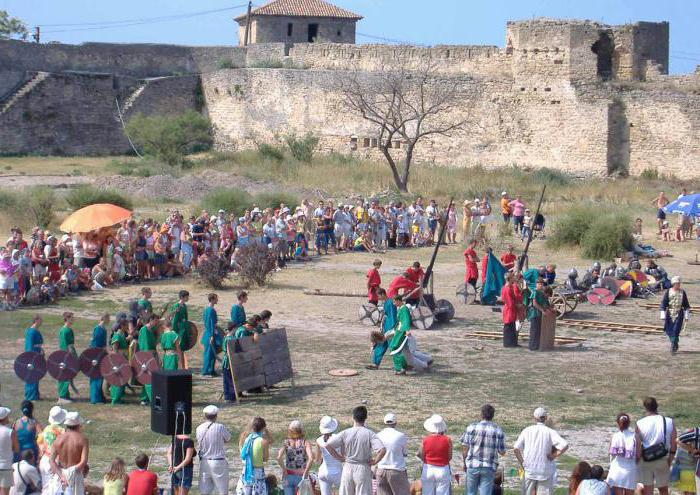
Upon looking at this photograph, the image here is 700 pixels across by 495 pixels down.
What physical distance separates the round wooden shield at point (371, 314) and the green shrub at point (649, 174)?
757 inches

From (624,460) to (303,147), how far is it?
31.2 meters

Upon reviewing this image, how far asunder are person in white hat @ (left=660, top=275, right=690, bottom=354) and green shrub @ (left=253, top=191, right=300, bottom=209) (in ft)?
47.1

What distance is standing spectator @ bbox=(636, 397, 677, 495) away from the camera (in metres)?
10.5

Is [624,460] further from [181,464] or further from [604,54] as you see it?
[604,54]

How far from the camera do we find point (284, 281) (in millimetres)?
22859

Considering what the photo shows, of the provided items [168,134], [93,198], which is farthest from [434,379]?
[168,134]

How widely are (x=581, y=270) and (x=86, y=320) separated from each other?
9.69 metres

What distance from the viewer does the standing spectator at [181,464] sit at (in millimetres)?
10602

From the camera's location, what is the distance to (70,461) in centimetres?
1010

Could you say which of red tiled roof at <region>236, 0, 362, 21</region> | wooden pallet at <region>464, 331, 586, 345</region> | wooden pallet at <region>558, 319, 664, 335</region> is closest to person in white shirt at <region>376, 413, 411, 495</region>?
wooden pallet at <region>464, 331, 586, 345</region>

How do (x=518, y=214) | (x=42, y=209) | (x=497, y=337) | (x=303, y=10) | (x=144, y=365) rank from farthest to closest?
1. (x=303, y=10)
2. (x=518, y=214)
3. (x=42, y=209)
4. (x=497, y=337)
5. (x=144, y=365)

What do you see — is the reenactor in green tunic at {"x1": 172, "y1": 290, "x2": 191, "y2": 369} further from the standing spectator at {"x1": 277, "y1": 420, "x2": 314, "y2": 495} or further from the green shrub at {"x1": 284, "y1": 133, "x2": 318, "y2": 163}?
the green shrub at {"x1": 284, "y1": 133, "x2": 318, "y2": 163}

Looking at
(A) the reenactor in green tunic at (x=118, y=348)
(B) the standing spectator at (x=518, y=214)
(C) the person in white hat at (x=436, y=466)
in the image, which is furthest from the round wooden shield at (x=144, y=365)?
(B) the standing spectator at (x=518, y=214)

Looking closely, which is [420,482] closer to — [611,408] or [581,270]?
[611,408]
